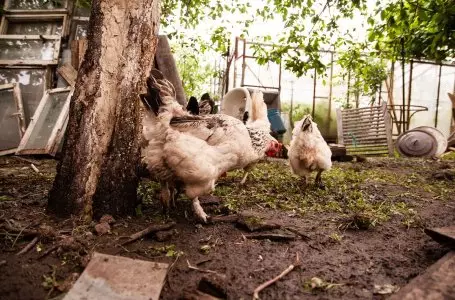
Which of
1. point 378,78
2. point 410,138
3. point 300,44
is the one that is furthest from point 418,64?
point 300,44

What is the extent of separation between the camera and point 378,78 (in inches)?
448

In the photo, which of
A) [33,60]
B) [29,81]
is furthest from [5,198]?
[33,60]

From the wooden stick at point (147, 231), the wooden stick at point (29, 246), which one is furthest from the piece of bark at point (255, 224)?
the wooden stick at point (29, 246)

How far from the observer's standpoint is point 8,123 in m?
6.56

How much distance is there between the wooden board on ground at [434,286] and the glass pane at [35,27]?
862 centimetres

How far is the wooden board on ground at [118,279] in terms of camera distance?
1609mm

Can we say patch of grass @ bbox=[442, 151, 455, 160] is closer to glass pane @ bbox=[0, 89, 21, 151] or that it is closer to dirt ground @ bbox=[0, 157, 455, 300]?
dirt ground @ bbox=[0, 157, 455, 300]

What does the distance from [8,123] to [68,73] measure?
166 cm

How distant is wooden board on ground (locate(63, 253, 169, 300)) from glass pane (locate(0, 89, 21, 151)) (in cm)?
596

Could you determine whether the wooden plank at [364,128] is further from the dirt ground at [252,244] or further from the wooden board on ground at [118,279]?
the wooden board on ground at [118,279]

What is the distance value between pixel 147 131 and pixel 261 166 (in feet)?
12.3

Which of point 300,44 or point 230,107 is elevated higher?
point 300,44

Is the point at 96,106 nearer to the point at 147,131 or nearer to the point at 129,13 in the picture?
the point at 147,131

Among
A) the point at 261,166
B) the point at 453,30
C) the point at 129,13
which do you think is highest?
the point at 453,30
